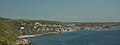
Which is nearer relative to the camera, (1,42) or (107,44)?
(1,42)

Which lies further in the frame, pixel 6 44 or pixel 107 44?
pixel 107 44

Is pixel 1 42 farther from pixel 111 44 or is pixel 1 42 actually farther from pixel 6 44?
pixel 111 44

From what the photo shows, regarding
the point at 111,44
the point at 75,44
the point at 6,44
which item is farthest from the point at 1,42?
the point at 111,44

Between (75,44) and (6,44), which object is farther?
(75,44)

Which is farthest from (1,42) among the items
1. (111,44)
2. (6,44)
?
(111,44)

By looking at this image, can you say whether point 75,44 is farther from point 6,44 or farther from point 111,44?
point 6,44

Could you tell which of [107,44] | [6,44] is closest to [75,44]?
[107,44]

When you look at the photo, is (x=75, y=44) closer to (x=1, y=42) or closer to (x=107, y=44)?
(x=107, y=44)

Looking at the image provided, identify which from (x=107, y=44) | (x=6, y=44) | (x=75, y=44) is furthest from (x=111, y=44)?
(x=6, y=44)
